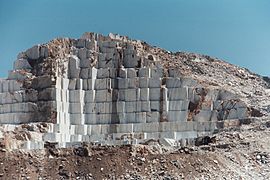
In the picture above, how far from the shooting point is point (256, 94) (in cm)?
4222

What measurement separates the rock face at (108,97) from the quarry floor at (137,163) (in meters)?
5.59

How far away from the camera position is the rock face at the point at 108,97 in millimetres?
37281

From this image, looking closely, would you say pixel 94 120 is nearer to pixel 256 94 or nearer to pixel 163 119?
pixel 163 119

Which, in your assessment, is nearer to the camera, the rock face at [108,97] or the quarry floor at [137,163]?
the quarry floor at [137,163]

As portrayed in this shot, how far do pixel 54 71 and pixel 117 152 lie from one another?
446 inches

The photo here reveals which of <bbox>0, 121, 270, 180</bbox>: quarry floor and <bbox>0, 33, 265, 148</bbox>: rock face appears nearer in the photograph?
<bbox>0, 121, 270, 180</bbox>: quarry floor

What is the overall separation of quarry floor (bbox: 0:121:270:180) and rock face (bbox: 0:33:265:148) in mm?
5594

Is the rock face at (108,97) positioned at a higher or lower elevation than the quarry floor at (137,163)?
higher

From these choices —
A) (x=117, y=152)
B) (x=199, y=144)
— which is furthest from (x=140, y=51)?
(x=117, y=152)

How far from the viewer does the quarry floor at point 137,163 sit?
2870 centimetres

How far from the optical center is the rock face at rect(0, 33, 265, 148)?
122ft

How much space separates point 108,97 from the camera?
1543 inches

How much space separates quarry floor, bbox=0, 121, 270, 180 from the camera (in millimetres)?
28703

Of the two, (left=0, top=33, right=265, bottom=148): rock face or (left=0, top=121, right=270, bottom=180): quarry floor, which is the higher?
(left=0, top=33, right=265, bottom=148): rock face
